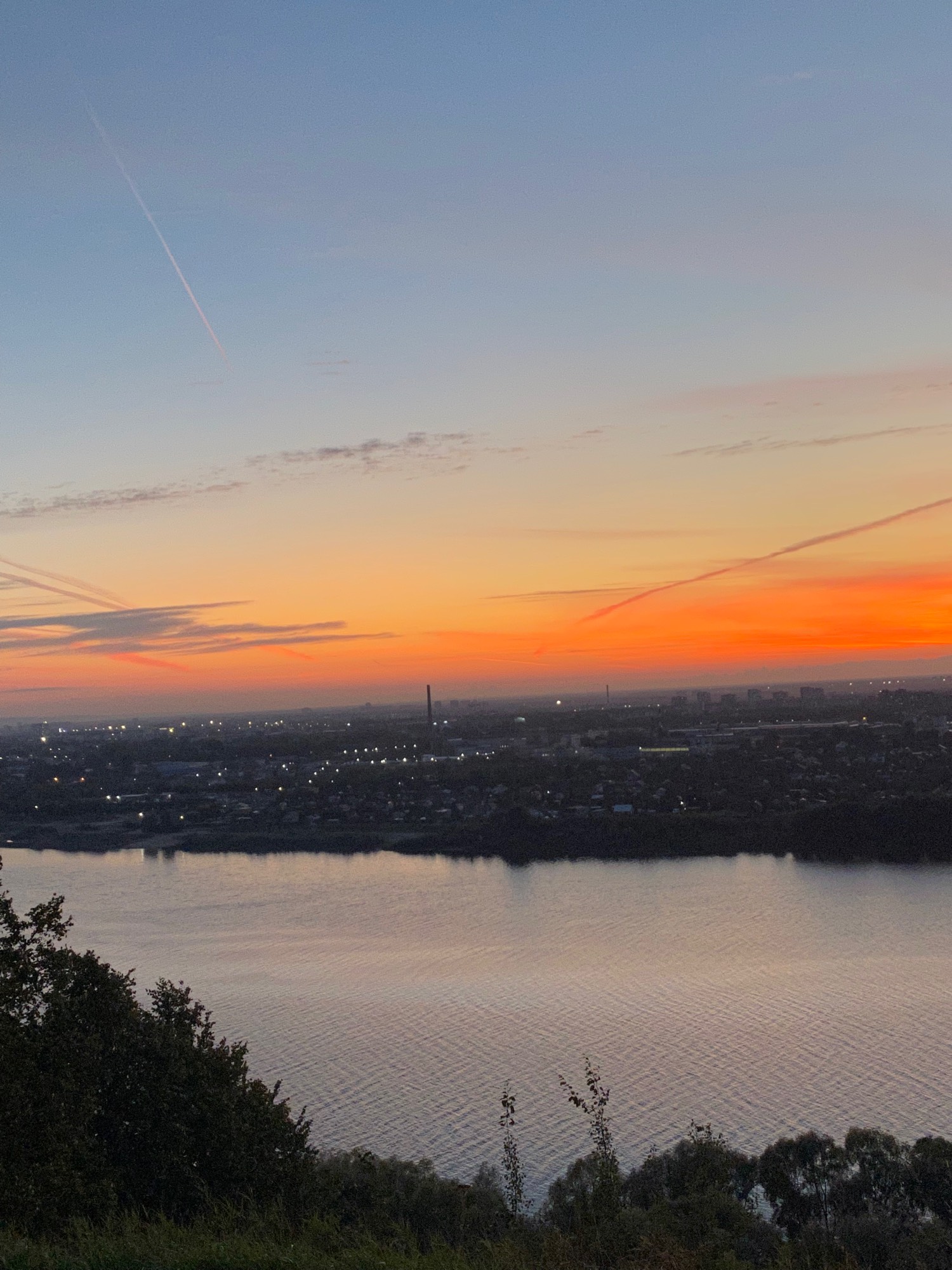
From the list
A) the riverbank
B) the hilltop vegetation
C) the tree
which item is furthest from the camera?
the riverbank

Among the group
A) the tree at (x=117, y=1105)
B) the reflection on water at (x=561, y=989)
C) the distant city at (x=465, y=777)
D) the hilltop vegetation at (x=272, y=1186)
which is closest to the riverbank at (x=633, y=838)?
the distant city at (x=465, y=777)

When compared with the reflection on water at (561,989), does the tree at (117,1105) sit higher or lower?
higher

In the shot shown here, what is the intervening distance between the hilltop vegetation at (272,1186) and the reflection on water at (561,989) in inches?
59.8

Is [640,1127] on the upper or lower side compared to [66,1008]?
lower

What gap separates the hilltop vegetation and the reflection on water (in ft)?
4.98

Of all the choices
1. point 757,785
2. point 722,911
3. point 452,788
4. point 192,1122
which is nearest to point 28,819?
point 452,788

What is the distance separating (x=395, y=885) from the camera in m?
15.5

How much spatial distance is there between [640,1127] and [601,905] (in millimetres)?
7116

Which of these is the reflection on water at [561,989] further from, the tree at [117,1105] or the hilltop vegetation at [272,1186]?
the tree at [117,1105]

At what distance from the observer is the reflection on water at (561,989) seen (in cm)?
679

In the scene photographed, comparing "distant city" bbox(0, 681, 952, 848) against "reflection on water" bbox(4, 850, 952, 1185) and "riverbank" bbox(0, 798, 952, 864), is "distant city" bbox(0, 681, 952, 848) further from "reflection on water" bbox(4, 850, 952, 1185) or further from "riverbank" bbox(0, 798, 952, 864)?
"reflection on water" bbox(4, 850, 952, 1185)

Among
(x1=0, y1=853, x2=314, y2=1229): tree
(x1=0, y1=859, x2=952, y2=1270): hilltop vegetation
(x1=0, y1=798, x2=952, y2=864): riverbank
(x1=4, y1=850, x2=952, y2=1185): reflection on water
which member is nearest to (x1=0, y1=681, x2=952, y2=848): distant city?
(x1=0, y1=798, x2=952, y2=864): riverbank

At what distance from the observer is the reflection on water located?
6793 millimetres

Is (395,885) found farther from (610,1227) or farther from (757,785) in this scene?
(610,1227)
